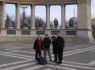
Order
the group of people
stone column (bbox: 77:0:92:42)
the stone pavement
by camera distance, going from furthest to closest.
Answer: stone column (bbox: 77:0:92:42), the group of people, the stone pavement

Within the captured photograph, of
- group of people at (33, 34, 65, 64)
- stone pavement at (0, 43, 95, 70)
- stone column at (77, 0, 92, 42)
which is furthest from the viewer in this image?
stone column at (77, 0, 92, 42)

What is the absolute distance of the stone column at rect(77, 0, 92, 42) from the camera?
157ft

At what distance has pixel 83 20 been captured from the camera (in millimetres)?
Result: 48281

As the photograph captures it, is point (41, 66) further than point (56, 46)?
No

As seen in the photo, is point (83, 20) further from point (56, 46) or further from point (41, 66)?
point (41, 66)

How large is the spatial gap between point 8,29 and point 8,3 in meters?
4.68

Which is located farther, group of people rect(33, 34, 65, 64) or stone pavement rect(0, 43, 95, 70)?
group of people rect(33, 34, 65, 64)

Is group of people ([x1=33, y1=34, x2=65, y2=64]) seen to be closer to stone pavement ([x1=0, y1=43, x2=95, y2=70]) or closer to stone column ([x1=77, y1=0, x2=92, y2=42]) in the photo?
stone pavement ([x1=0, y1=43, x2=95, y2=70])

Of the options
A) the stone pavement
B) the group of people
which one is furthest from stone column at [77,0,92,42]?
the group of people

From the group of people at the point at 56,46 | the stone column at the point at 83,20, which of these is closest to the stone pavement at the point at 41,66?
the group of people at the point at 56,46

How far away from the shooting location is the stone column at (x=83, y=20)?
47812 millimetres

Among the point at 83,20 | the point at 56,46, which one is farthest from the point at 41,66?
the point at 83,20

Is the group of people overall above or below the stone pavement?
above

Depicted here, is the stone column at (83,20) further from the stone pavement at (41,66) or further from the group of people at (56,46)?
the group of people at (56,46)
